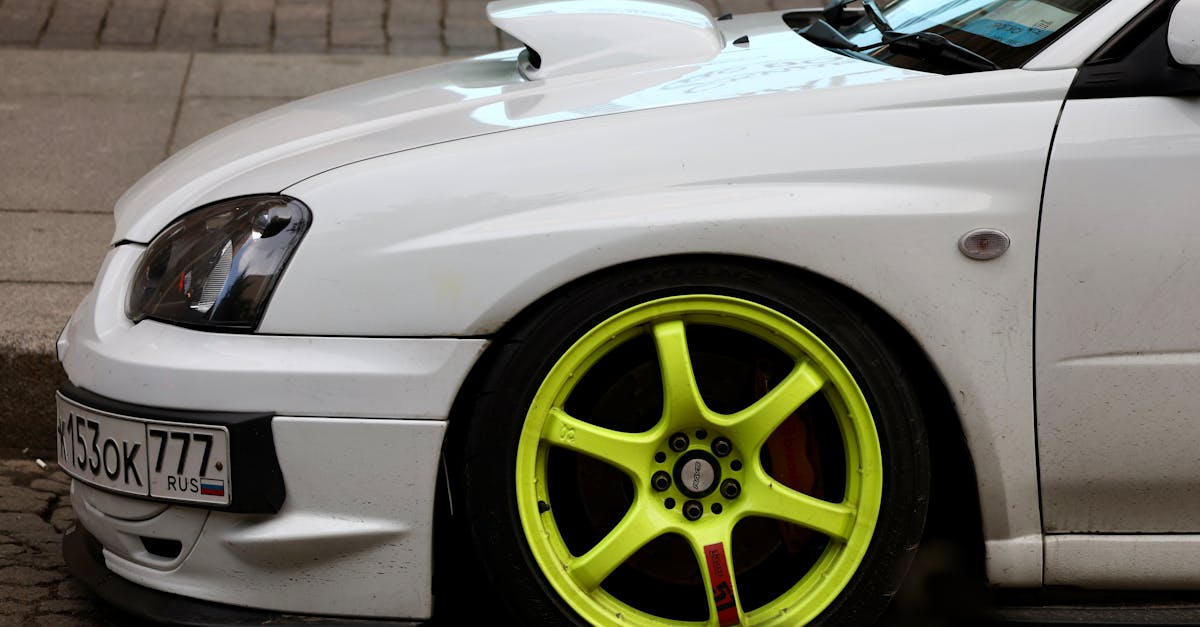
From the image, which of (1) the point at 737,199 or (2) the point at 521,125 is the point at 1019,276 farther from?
(2) the point at 521,125

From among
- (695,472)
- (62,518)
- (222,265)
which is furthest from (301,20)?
(695,472)

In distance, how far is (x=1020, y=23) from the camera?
2904 mm

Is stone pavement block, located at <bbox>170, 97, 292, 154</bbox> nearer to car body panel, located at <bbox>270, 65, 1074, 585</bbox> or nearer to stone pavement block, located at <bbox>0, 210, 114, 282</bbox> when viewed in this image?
stone pavement block, located at <bbox>0, 210, 114, 282</bbox>

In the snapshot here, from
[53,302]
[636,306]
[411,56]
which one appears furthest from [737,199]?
[411,56]

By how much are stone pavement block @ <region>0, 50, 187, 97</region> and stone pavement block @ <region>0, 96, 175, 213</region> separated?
0.34ft

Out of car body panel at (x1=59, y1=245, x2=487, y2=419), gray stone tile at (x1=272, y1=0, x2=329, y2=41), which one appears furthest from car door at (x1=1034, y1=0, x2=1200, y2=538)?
gray stone tile at (x1=272, y1=0, x2=329, y2=41)

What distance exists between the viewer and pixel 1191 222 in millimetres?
2473

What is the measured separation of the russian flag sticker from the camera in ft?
8.31

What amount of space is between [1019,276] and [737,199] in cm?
51

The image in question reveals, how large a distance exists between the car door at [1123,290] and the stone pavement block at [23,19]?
5803mm

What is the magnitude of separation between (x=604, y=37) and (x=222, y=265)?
986 mm

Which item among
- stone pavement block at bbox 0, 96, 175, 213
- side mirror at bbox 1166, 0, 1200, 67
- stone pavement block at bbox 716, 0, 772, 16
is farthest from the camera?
stone pavement block at bbox 716, 0, 772, 16

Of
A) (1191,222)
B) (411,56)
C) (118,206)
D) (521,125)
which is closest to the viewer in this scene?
(1191,222)

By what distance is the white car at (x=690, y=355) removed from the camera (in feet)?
8.21
